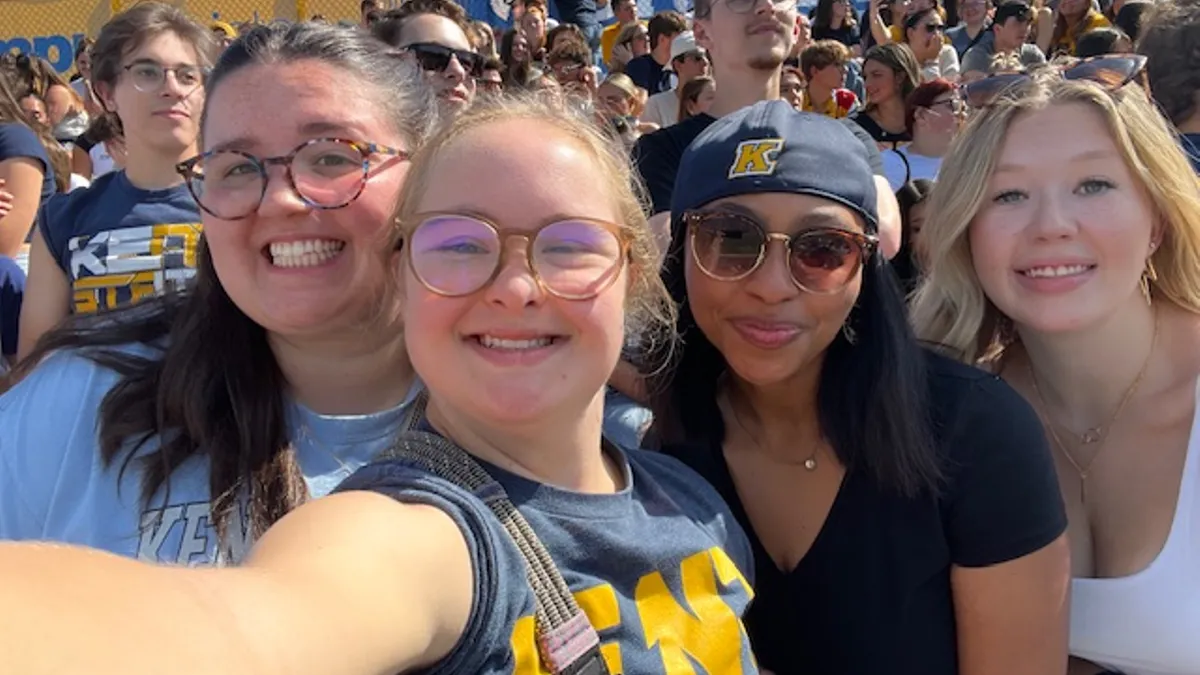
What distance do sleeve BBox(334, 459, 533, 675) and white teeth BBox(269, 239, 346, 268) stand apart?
696 mm

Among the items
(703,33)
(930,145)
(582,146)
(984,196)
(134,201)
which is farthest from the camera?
(930,145)

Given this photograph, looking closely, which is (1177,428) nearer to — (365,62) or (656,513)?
(656,513)

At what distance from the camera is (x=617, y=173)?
1.56 metres

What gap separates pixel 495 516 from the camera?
1.24m

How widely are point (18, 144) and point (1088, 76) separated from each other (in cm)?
416

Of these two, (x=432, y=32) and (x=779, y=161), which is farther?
(x=432, y=32)

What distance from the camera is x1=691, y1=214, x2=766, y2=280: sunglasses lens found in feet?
5.98

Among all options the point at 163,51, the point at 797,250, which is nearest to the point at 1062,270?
the point at 797,250

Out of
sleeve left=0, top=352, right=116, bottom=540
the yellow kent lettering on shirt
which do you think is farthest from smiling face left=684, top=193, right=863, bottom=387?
sleeve left=0, top=352, right=116, bottom=540

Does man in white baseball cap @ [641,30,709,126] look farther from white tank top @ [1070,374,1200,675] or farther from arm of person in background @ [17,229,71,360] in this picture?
white tank top @ [1070,374,1200,675]

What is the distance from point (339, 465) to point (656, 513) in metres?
0.61

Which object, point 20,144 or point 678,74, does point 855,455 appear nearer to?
point 20,144

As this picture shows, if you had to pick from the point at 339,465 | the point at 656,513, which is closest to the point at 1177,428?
the point at 656,513

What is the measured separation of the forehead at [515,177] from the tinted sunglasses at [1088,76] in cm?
133
